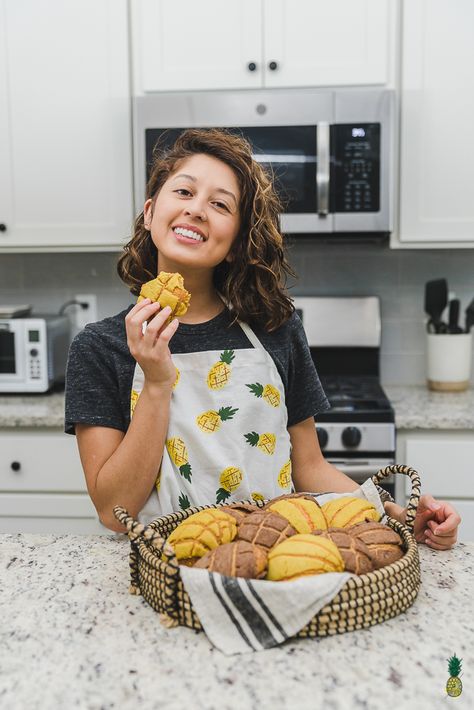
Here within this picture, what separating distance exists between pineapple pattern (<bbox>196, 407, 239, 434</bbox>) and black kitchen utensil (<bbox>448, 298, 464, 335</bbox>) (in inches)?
61.8

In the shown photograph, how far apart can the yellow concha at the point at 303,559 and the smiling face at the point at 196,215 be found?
0.56m

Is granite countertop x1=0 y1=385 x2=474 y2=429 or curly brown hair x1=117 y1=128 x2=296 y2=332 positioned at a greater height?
curly brown hair x1=117 y1=128 x2=296 y2=332

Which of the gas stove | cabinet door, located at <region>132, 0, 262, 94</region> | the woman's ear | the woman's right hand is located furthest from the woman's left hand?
cabinet door, located at <region>132, 0, 262, 94</region>

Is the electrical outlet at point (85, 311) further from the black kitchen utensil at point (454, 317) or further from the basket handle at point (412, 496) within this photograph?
the basket handle at point (412, 496)

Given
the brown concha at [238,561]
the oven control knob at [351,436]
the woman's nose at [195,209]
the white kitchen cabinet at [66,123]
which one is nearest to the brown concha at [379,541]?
the brown concha at [238,561]

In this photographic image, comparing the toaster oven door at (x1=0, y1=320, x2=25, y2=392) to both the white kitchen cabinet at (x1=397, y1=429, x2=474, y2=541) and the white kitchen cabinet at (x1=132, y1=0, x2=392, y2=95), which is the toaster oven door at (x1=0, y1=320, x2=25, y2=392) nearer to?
the white kitchen cabinet at (x1=132, y1=0, x2=392, y2=95)

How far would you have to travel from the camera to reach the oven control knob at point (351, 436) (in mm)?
2172

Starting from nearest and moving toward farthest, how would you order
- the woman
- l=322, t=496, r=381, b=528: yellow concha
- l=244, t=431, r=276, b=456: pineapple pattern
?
l=322, t=496, r=381, b=528: yellow concha, the woman, l=244, t=431, r=276, b=456: pineapple pattern

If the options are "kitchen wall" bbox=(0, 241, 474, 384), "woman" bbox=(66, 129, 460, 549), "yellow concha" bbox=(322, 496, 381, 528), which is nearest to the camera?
"yellow concha" bbox=(322, 496, 381, 528)

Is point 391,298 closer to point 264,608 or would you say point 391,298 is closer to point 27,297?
point 27,297

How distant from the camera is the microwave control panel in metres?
2.33

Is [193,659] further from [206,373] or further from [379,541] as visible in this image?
[206,373]

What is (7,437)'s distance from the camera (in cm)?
230

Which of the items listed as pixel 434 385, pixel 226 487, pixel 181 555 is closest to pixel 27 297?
pixel 434 385
